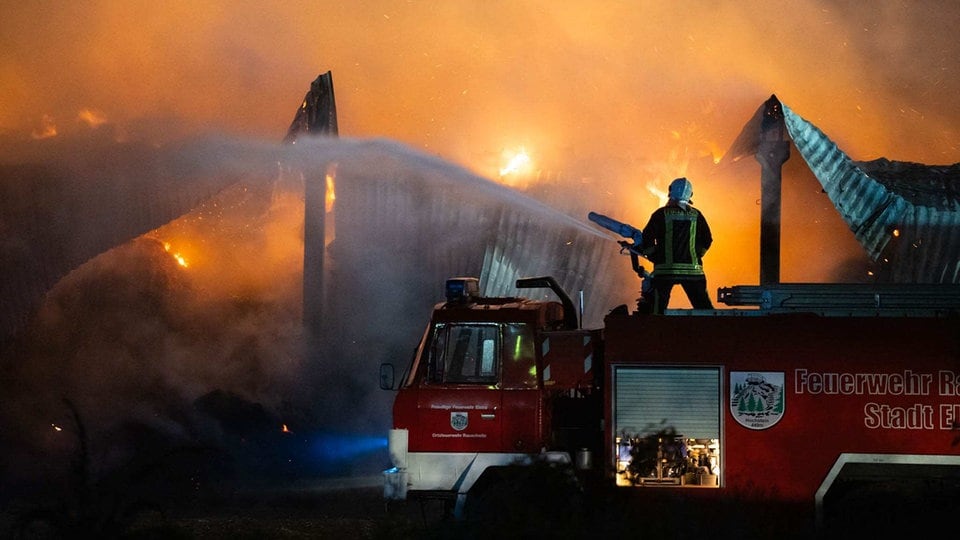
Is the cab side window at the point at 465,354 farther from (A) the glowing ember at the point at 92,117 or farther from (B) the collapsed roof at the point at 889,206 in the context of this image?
(A) the glowing ember at the point at 92,117

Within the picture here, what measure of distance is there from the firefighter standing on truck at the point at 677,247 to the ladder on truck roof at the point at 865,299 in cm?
80

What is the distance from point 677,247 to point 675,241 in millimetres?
56

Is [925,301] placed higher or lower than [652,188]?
lower

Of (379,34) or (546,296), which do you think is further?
(379,34)

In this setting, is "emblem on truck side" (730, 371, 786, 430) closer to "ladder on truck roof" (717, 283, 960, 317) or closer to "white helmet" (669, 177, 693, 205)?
"ladder on truck roof" (717, 283, 960, 317)

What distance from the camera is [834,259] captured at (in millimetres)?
15828

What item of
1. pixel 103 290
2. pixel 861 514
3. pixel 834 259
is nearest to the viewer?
pixel 861 514

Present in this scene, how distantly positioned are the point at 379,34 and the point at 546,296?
18.5 ft

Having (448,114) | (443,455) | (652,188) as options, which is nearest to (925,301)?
(443,455)

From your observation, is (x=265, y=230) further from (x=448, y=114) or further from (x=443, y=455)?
(x=443, y=455)

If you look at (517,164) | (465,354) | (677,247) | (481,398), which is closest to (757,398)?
(677,247)

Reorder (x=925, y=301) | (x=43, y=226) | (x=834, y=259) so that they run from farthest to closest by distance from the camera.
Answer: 1. (x=43, y=226)
2. (x=834, y=259)
3. (x=925, y=301)

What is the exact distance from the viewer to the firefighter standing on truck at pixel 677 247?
9.73 metres

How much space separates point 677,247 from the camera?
9.74 m
